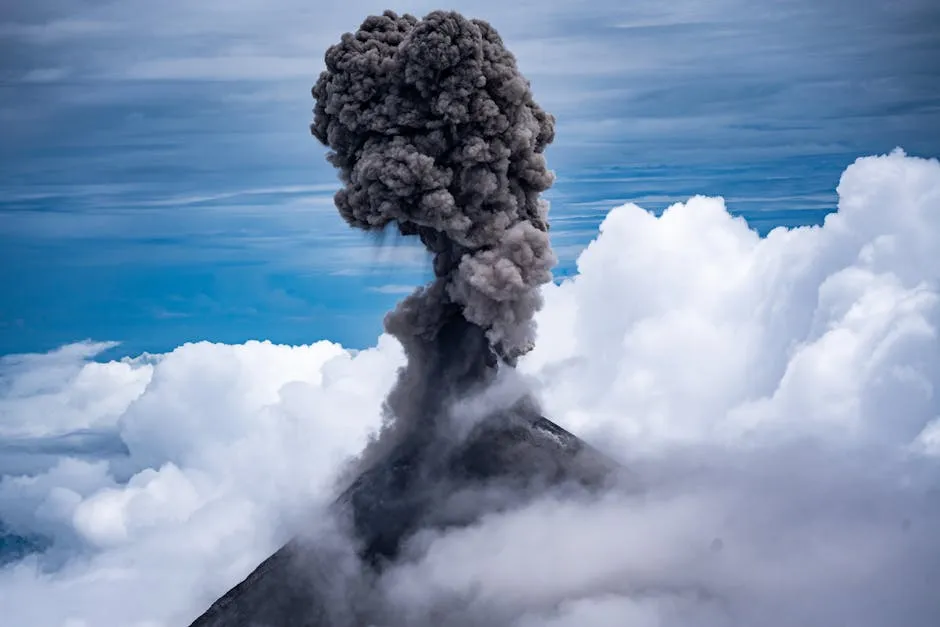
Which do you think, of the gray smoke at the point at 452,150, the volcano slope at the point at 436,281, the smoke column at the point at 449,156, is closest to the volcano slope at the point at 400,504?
the volcano slope at the point at 436,281

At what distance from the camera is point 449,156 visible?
57969 millimetres

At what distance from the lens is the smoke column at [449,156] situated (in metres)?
55.9

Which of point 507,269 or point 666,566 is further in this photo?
point 666,566

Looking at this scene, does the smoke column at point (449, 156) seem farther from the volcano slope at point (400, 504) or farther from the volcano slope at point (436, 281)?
the volcano slope at point (400, 504)

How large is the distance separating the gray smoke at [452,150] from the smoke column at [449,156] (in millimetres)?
65

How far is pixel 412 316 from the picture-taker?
6259 cm

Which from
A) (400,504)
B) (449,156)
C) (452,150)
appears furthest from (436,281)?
(400,504)

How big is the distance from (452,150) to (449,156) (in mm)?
363

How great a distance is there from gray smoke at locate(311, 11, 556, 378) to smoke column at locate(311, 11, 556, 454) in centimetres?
7

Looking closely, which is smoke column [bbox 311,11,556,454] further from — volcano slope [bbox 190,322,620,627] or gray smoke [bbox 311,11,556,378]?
volcano slope [bbox 190,322,620,627]

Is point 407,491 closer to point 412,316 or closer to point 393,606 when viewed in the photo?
point 393,606

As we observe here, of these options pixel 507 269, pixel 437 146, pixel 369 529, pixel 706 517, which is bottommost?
pixel 369 529

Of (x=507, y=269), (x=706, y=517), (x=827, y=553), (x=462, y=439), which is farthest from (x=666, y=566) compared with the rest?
(x=507, y=269)

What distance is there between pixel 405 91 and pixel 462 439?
75.5ft
